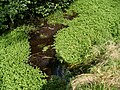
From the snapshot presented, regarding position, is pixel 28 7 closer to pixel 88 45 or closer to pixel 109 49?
pixel 88 45

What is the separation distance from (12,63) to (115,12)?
7.26 ft

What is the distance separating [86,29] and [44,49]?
2.78ft

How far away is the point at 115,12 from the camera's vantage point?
5750mm

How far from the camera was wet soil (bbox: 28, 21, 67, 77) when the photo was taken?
4797 millimetres

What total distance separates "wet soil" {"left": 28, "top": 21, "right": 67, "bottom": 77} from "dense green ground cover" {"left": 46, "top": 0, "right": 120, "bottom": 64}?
5.4 inches

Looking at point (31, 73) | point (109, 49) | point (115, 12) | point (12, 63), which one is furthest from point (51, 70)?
point (115, 12)

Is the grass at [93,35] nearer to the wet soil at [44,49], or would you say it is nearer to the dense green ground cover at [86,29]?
the dense green ground cover at [86,29]

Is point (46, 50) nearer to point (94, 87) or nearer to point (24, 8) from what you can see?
Result: point (24, 8)

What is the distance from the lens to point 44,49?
16.8 ft

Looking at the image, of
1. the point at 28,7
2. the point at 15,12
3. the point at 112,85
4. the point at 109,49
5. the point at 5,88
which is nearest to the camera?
the point at 112,85

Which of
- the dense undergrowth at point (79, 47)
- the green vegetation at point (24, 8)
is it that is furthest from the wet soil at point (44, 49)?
the green vegetation at point (24, 8)

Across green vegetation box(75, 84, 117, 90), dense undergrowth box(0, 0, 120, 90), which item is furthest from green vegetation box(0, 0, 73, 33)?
green vegetation box(75, 84, 117, 90)

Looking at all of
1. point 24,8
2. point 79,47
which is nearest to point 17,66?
point 79,47

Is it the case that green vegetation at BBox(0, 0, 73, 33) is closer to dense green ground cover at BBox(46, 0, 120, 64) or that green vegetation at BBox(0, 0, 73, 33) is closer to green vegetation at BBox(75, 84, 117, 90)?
dense green ground cover at BBox(46, 0, 120, 64)
